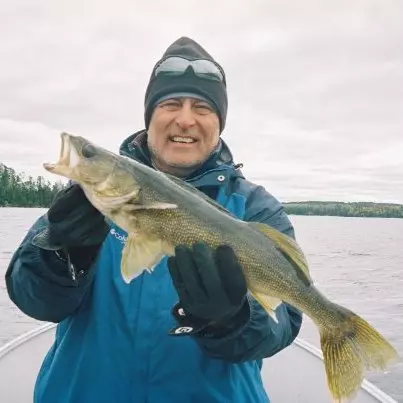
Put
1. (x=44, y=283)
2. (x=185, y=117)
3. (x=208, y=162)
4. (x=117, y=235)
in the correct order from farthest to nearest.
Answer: (x=208, y=162), (x=185, y=117), (x=117, y=235), (x=44, y=283)

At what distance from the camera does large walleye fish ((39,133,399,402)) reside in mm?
3207

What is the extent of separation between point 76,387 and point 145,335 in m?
0.63

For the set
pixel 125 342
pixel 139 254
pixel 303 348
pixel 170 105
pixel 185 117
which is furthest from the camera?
pixel 303 348

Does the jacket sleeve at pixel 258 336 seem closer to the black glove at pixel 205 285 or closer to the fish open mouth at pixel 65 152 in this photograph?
the black glove at pixel 205 285

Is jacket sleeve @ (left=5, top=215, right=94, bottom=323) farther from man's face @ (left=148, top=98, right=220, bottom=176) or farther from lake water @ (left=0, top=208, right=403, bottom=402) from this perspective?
lake water @ (left=0, top=208, right=403, bottom=402)

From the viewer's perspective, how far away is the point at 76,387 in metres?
3.47

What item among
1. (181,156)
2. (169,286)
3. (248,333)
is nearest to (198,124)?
(181,156)

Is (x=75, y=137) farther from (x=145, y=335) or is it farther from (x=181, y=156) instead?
(x=145, y=335)

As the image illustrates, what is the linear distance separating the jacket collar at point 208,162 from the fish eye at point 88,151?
3.27 ft

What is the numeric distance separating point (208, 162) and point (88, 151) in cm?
129

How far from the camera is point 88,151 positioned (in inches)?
127

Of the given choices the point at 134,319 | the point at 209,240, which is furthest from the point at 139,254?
the point at 134,319

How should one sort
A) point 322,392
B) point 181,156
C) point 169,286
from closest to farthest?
1. point 169,286
2. point 181,156
3. point 322,392

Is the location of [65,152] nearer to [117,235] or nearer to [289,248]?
[117,235]
